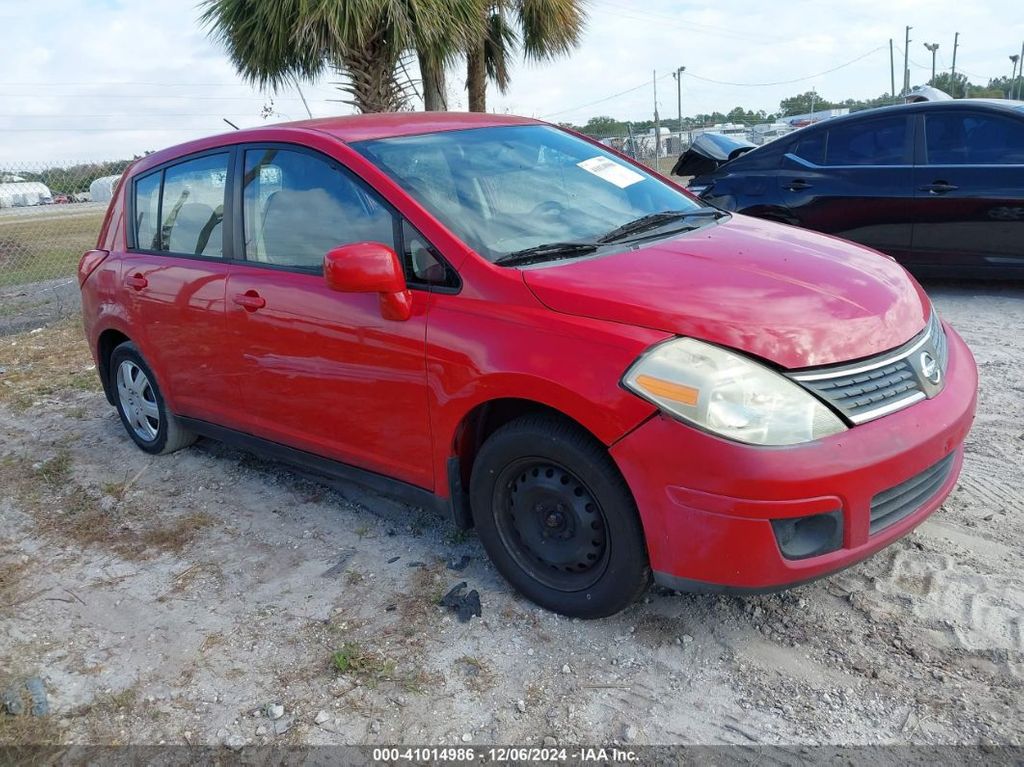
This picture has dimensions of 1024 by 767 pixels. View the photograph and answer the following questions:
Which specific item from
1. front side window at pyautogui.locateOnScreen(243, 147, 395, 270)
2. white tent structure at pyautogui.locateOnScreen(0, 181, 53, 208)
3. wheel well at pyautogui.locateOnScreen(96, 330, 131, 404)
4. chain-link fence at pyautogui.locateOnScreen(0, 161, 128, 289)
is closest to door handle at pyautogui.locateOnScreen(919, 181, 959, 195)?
front side window at pyautogui.locateOnScreen(243, 147, 395, 270)

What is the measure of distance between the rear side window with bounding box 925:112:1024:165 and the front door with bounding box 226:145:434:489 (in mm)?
5152

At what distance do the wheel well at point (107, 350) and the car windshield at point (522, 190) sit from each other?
7.59ft

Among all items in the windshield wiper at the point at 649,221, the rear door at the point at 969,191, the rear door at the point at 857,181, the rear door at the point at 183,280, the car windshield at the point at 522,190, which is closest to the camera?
the car windshield at the point at 522,190

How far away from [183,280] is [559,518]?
2.32m

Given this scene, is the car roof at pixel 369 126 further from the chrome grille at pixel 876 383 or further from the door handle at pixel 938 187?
the door handle at pixel 938 187

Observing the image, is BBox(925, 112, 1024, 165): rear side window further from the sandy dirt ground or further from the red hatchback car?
the red hatchback car

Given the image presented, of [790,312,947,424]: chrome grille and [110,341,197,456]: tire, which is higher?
[790,312,947,424]: chrome grille

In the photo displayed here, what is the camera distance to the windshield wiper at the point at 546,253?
9.45 feet

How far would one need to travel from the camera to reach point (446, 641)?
9.23 feet

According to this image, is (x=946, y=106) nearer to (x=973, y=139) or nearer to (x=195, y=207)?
(x=973, y=139)

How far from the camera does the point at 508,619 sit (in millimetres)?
2906

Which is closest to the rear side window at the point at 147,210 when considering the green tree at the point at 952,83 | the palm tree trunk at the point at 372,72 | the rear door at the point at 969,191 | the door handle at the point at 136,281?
the door handle at the point at 136,281

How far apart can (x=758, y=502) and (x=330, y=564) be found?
6.06 feet

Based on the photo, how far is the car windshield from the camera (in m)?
3.04
